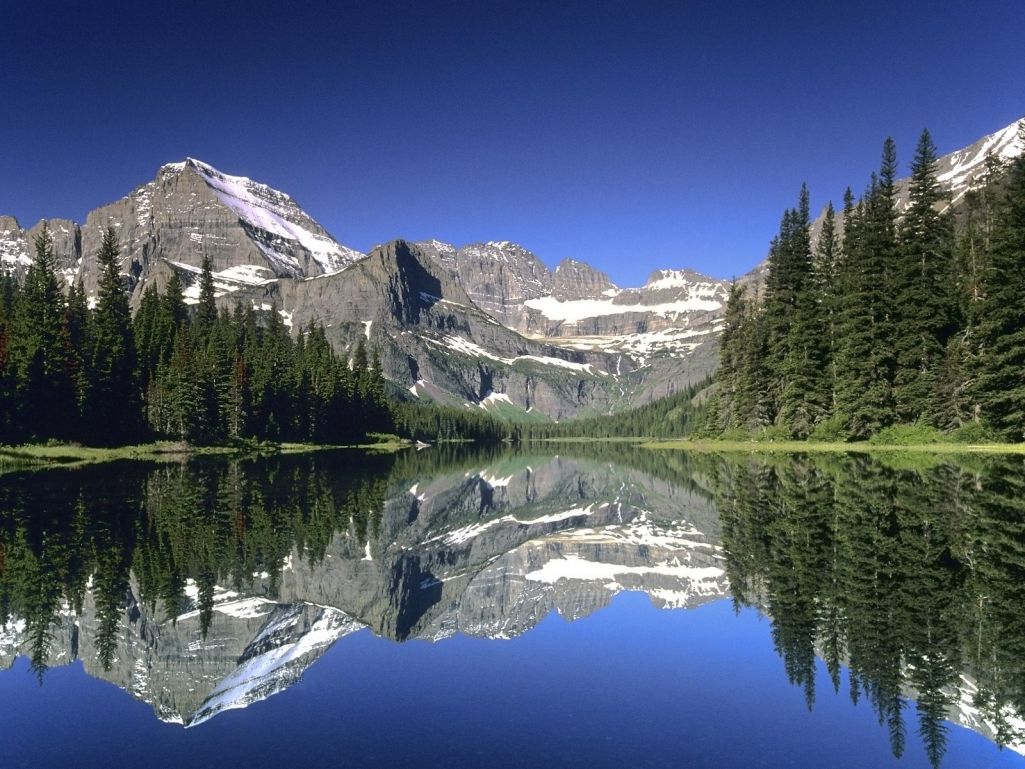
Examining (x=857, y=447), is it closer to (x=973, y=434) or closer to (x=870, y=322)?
(x=973, y=434)

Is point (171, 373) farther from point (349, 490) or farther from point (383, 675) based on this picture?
point (383, 675)

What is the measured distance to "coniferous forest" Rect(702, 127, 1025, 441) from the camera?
57.6m

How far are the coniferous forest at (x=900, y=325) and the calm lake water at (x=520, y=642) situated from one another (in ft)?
111

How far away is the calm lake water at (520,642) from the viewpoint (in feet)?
32.8

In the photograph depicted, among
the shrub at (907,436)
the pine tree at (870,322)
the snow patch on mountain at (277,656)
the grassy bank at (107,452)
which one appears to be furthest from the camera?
the pine tree at (870,322)

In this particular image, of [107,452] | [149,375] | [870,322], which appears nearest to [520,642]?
[870,322]

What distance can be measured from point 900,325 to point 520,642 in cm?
6389

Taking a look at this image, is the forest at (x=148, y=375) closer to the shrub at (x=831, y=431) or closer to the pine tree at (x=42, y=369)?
the pine tree at (x=42, y=369)

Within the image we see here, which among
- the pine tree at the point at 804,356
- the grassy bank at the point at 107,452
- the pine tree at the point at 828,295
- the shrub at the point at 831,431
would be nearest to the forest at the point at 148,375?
the grassy bank at the point at 107,452

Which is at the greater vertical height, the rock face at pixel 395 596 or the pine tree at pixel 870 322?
the pine tree at pixel 870 322

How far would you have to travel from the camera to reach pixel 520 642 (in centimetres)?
1590

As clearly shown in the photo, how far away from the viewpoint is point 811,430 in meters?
77.9

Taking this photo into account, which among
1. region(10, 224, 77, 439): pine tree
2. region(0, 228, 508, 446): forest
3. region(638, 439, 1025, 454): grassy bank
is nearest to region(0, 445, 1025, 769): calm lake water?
region(638, 439, 1025, 454): grassy bank

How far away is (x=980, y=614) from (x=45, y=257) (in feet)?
337
